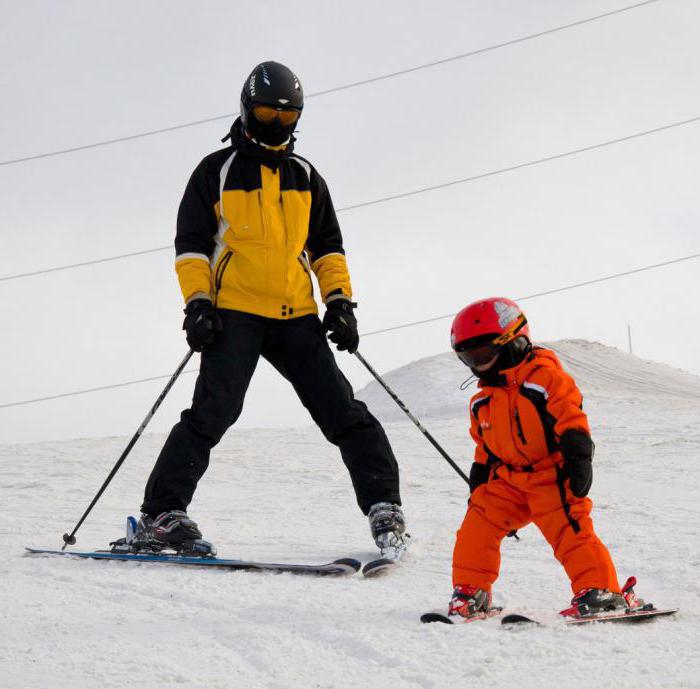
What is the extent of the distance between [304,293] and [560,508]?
5.75ft

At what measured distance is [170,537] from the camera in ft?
13.9

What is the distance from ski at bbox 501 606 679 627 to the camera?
9.91 ft

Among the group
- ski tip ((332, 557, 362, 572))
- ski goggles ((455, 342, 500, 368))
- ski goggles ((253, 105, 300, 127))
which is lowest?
ski tip ((332, 557, 362, 572))

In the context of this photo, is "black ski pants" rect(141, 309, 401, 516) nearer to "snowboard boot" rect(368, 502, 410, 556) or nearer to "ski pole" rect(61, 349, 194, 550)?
"snowboard boot" rect(368, 502, 410, 556)

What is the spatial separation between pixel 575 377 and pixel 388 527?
13.6 m

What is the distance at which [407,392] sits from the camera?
16.1 metres

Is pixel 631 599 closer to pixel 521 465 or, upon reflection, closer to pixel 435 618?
pixel 521 465

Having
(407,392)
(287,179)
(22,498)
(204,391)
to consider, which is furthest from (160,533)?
(407,392)

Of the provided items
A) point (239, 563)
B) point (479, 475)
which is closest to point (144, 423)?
point (239, 563)

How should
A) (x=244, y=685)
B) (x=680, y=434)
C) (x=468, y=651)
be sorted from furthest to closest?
(x=680, y=434) → (x=468, y=651) → (x=244, y=685)

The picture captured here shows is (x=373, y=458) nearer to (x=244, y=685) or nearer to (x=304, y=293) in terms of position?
(x=304, y=293)

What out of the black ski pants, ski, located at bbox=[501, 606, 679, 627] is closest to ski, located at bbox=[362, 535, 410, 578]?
the black ski pants

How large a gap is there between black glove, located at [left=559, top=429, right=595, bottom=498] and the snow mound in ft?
33.3

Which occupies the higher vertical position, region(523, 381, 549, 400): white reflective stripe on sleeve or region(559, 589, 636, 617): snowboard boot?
region(523, 381, 549, 400): white reflective stripe on sleeve
